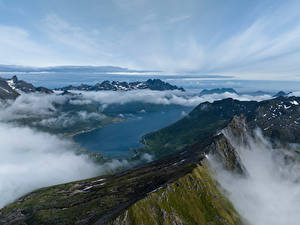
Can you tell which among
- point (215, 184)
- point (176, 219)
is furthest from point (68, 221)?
point (215, 184)

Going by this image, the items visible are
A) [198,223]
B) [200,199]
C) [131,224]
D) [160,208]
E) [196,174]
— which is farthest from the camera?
[196,174]

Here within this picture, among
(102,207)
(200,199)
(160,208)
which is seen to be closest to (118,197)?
(102,207)

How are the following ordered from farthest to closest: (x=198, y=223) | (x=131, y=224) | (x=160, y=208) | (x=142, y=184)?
(x=142, y=184)
(x=198, y=223)
(x=160, y=208)
(x=131, y=224)

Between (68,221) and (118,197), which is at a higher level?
(118,197)

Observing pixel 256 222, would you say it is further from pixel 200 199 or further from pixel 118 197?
pixel 118 197

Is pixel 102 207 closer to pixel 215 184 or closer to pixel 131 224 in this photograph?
pixel 131 224

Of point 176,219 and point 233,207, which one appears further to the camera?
point 233,207

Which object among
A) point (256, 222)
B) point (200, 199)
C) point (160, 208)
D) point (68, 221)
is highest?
point (160, 208)

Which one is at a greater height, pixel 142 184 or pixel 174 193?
pixel 174 193

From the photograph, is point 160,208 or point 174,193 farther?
point 174,193
